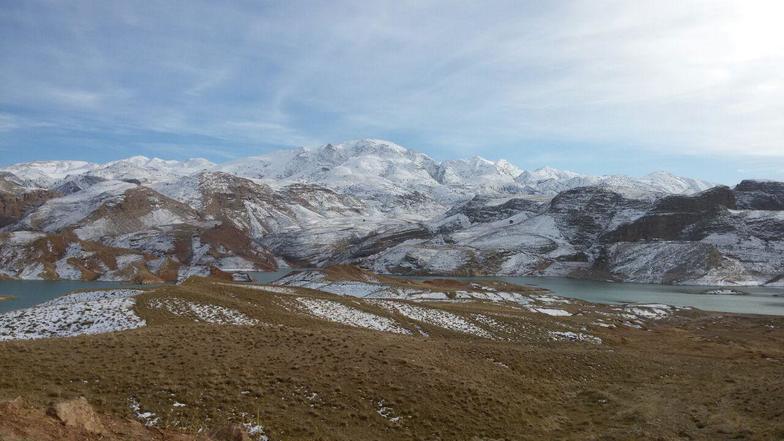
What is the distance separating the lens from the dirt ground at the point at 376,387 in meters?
19.8

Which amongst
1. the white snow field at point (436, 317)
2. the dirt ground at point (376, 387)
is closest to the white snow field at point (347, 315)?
the white snow field at point (436, 317)

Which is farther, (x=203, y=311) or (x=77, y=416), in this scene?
(x=203, y=311)

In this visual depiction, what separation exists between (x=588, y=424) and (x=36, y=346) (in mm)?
26957

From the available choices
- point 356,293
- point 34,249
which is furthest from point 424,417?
point 34,249

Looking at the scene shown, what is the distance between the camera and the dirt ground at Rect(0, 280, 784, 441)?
19.8 meters

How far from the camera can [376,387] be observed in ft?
77.5

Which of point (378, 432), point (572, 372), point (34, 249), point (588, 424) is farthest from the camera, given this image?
point (34, 249)

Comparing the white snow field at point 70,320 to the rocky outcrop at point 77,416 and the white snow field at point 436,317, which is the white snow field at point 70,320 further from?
the white snow field at point 436,317

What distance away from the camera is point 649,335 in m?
63.3

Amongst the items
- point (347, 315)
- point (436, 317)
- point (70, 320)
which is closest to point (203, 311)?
point (70, 320)

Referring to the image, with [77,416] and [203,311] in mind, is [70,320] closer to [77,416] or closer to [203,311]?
[203,311]

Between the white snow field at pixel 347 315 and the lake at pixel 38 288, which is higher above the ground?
the white snow field at pixel 347 315

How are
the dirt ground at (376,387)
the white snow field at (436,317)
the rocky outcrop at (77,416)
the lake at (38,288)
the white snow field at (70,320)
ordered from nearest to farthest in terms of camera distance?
the rocky outcrop at (77,416)
the dirt ground at (376,387)
the white snow field at (70,320)
the white snow field at (436,317)
the lake at (38,288)

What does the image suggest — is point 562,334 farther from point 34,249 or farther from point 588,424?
point 34,249
